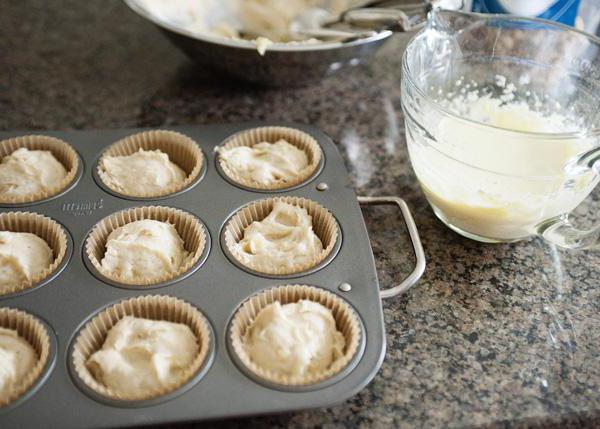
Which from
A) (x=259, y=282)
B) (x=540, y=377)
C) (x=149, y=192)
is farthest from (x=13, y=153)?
(x=540, y=377)

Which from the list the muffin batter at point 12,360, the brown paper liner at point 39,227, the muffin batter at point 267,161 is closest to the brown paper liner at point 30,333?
the muffin batter at point 12,360

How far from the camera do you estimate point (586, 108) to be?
1297 mm

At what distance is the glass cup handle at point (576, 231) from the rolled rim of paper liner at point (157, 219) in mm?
651

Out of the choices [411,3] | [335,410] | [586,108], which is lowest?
[335,410]

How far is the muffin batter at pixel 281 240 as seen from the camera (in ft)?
3.69

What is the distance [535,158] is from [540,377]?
373 mm

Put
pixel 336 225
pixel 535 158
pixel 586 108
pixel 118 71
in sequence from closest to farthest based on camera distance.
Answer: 1. pixel 535 158
2. pixel 336 225
3. pixel 586 108
4. pixel 118 71

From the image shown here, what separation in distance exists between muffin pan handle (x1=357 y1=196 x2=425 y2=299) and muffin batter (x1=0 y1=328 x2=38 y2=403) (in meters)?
0.59

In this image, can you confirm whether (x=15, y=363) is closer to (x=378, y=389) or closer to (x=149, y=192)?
(x=149, y=192)

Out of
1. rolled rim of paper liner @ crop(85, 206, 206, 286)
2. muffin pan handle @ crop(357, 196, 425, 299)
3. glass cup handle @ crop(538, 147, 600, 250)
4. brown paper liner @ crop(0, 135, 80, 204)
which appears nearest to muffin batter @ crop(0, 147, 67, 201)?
brown paper liner @ crop(0, 135, 80, 204)

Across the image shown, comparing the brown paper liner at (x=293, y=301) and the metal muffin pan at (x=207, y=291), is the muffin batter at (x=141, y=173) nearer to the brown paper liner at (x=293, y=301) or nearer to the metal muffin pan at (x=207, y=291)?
the metal muffin pan at (x=207, y=291)

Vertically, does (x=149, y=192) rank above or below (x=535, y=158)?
below

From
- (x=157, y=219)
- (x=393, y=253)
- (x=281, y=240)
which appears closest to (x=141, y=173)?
(x=157, y=219)

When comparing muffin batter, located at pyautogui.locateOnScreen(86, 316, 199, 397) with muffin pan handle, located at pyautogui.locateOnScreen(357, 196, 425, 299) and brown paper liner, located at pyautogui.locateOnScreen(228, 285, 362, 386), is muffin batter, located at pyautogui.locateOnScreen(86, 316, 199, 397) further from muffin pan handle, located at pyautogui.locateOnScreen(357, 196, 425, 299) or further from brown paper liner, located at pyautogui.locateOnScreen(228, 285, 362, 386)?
muffin pan handle, located at pyautogui.locateOnScreen(357, 196, 425, 299)
